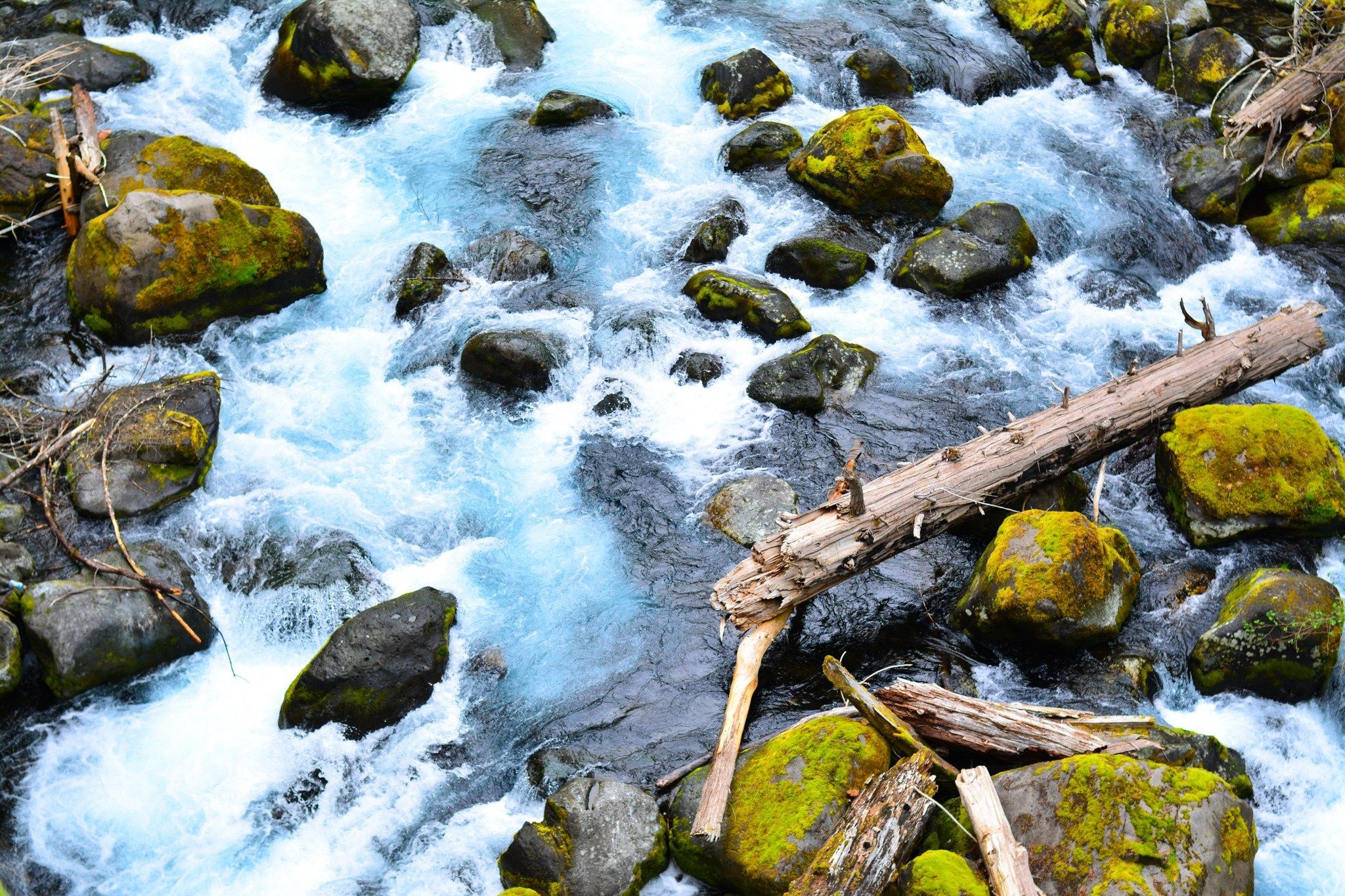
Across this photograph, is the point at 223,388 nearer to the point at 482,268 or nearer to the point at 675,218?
the point at 482,268

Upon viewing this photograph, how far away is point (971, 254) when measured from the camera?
11180 millimetres

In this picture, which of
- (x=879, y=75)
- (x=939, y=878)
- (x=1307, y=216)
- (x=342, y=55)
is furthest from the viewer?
(x=879, y=75)

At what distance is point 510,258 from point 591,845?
6.90m

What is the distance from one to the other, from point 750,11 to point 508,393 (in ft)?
28.7

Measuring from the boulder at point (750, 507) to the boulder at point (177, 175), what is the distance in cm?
610

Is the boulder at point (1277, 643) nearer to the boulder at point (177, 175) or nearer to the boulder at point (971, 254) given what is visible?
the boulder at point (971, 254)

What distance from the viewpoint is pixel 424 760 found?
7.42 m

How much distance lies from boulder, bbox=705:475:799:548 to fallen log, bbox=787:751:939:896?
2.88m

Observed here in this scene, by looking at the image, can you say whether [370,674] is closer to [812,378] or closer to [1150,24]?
[812,378]

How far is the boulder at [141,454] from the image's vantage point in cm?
884

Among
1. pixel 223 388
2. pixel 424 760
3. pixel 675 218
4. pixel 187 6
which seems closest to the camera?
pixel 424 760

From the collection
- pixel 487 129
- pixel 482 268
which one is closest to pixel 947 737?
pixel 482 268

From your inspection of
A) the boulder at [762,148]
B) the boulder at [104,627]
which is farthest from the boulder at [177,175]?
the boulder at [762,148]

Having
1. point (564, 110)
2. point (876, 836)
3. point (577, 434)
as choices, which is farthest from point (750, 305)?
point (876, 836)
